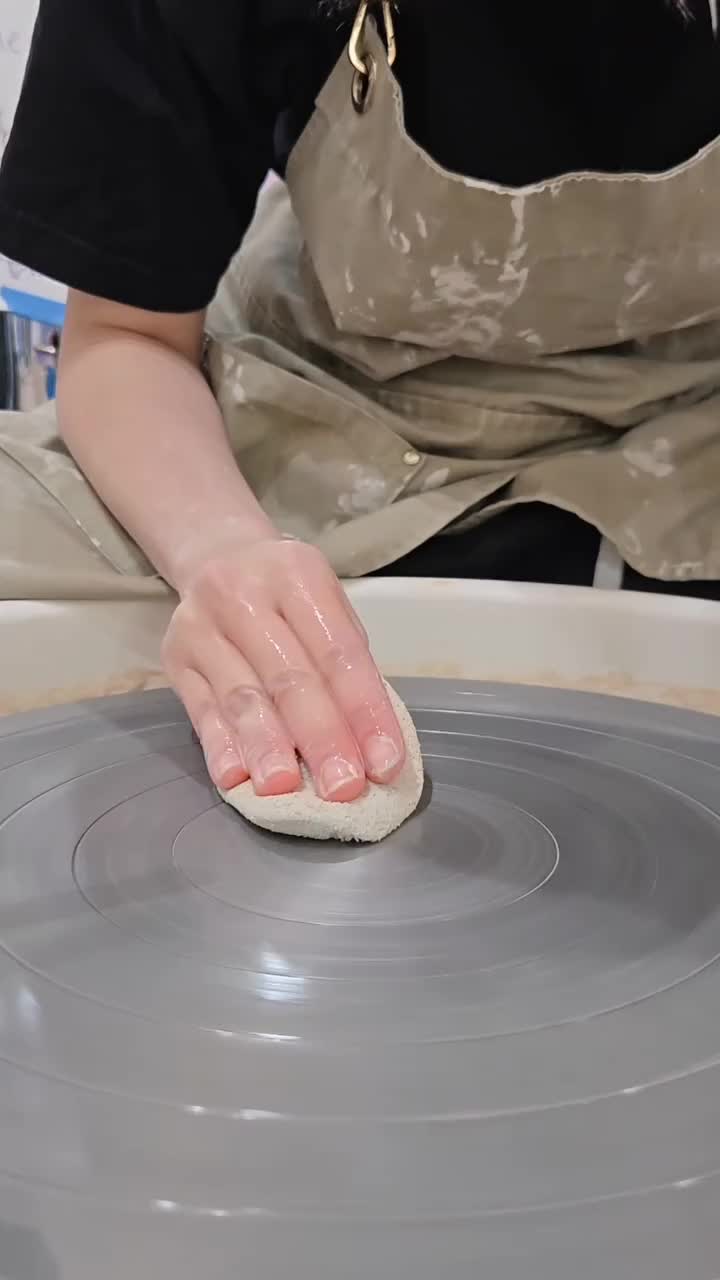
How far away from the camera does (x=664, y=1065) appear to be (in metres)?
0.43

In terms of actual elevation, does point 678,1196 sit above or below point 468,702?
above

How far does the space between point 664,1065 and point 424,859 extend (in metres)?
0.19

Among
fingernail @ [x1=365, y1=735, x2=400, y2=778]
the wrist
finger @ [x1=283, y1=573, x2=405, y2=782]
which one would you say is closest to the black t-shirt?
the wrist

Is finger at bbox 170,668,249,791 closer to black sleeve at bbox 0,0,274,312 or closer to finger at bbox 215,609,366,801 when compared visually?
finger at bbox 215,609,366,801

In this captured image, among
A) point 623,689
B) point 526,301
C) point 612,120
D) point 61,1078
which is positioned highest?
point 612,120

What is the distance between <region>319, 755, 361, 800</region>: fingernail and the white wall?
1.90 m

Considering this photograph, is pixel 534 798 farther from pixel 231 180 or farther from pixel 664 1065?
pixel 231 180

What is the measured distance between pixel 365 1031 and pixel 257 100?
765 millimetres

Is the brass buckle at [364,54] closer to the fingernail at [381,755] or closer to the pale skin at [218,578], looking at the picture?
the pale skin at [218,578]

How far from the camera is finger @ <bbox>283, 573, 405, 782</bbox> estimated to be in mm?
633

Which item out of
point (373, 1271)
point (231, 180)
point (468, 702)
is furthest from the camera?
point (231, 180)

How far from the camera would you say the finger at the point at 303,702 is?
2.02ft

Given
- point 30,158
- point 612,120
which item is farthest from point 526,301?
point 30,158

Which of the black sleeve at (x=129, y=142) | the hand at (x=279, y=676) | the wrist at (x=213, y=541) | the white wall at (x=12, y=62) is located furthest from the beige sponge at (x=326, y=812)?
the white wall at (x=12, y=62)
